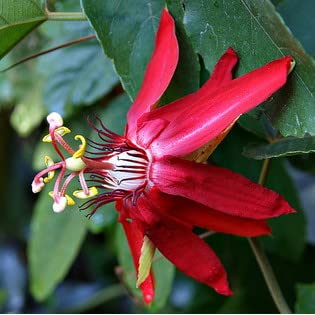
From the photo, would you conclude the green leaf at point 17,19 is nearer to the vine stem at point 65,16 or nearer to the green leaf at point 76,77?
the vine stem at point 65,16

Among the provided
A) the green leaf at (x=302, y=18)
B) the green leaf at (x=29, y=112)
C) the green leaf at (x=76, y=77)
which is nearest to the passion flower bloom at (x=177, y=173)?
the green leaf at (x=302, y=18)

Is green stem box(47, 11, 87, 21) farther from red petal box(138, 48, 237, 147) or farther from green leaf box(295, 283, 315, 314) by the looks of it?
green leaf box(295, 283, 315, 314)

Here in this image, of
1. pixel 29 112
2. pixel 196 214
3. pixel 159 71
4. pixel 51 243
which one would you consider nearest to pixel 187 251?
pixel 196 214

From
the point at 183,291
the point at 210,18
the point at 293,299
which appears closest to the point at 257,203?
the point at 210,18

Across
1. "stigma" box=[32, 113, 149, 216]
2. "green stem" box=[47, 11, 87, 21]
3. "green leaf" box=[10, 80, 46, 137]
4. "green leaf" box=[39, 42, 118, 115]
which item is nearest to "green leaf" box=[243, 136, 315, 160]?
"stigma" box=[32, 113, 149, 216]

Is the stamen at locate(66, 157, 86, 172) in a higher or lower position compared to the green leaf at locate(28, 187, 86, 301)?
higher
